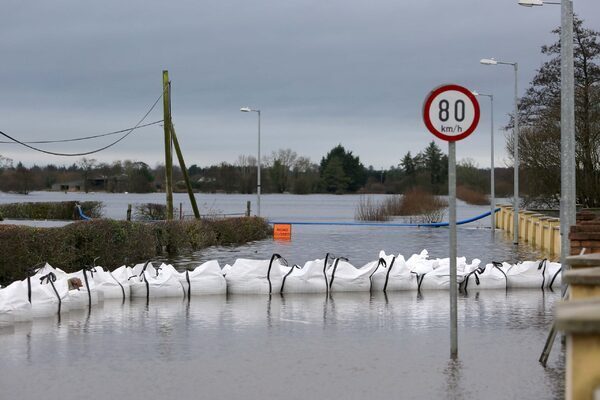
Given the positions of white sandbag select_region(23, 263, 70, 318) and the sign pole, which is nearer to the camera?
the sign pole

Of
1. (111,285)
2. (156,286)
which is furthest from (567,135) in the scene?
(111,285)

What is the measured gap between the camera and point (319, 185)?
167 metres

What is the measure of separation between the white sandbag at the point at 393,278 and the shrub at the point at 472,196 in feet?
329

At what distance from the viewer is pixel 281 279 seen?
16.2 meters

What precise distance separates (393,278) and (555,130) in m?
29.3

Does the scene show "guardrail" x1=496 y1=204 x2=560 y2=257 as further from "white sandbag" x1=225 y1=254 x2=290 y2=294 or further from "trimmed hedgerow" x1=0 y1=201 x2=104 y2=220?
"trimmed hedgerow" x1=0 y1=201 x2=104 y2=220

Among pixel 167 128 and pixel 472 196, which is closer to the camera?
pixel 167 128

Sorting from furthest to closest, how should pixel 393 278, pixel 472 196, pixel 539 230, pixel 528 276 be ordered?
pixel 472 196 → pixel 539 230 → pixel 528 276 → pixel 393 278

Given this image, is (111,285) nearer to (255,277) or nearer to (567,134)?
(255,277)

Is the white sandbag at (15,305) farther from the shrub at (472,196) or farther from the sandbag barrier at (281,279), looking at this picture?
the shrub at (472,196)

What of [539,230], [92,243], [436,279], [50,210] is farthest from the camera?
[50,210]

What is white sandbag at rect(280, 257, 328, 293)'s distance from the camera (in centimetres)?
1611

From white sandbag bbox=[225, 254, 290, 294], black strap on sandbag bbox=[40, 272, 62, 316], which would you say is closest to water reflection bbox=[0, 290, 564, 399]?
black strap on sandbag bbox=[40, 272, 62, 316]

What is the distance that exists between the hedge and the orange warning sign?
6950mm
